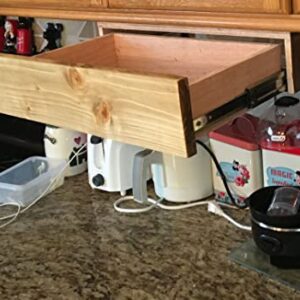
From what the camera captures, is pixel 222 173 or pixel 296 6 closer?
pixel 296 6

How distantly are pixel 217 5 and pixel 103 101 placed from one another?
275 millimetres

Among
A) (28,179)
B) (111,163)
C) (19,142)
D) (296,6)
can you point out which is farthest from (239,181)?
(19,142)

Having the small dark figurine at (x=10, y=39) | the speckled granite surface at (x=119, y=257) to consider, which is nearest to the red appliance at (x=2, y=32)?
the small dark figurine at (x=10, y=39)

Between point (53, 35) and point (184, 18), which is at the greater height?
point (184, 18)

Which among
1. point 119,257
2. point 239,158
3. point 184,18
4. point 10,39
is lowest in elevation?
point 119,257

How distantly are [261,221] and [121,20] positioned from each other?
1.53ft

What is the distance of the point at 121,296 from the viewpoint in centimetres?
113

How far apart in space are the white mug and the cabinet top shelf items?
1.03ft

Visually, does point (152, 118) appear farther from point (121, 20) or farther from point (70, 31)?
point (70, 31)

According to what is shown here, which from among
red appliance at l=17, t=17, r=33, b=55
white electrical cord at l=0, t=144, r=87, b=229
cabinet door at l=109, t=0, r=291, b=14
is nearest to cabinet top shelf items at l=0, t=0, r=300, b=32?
cabinet door at l=109, t=0, r=291, b=14

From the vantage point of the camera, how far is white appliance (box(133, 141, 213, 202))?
1386mm

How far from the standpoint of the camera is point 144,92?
36.7 inches

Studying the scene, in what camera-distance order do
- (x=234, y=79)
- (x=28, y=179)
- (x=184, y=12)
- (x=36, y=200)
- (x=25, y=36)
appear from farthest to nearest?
(x=25, y=36), (x=28, y=179), (x=36, y=200), (x=184, y=12), (x=234, y=79)

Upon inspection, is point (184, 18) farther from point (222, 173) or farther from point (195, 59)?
point (222, 173)
